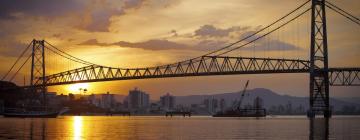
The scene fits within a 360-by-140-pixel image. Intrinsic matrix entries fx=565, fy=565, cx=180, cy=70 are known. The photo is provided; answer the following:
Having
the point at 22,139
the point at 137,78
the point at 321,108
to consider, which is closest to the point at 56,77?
the point at 137,78

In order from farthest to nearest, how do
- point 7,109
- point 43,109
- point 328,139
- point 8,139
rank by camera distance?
point 7,109 → point 43,109 → point 328,139 → point 8,139

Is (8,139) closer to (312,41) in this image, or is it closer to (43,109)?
(312,41)

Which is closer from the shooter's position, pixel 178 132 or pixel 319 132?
pixel 319 132

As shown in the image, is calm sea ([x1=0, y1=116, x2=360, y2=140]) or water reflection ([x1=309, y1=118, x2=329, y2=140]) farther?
calm sea ([x1=0, y1=116, x2=360, y2=140])

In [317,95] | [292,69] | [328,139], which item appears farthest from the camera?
[292,69]

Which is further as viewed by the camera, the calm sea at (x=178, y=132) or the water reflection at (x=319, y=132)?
the calm sea at (x=178, y=132)

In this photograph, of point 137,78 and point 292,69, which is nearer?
point 292,69

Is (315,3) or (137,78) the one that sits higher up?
(315,3)

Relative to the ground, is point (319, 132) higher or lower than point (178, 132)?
higher

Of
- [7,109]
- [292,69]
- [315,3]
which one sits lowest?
[7,109]
